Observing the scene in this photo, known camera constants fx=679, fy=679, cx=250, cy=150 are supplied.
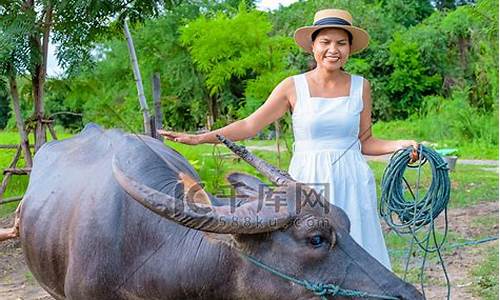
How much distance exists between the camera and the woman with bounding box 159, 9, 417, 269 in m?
3.48

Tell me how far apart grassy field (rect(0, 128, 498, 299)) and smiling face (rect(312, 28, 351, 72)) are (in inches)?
32.7

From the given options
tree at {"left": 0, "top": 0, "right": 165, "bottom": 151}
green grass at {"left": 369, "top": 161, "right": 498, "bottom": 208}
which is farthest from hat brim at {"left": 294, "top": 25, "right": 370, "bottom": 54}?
green grass at {"left": 369, "top": 161, "right": 498, "bottom": 208}

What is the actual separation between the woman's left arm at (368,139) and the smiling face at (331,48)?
8.9 inches

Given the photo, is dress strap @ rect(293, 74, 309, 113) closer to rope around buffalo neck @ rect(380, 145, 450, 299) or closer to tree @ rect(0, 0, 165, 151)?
rope around buffalo neck @ rect(380, 145, 450, 299)

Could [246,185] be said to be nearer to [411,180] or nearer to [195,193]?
[195,193]

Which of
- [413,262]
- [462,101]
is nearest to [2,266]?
[413,262]

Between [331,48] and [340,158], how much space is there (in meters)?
0.57

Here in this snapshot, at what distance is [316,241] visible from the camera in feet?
8.23

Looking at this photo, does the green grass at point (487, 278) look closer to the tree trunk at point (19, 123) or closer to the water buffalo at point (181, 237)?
the water buffalo at point (181, 237)

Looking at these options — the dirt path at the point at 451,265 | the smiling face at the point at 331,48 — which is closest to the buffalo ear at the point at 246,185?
the smiling face at the point at 331,48

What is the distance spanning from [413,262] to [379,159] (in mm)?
8759

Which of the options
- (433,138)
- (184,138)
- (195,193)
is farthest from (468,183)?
(195,193)

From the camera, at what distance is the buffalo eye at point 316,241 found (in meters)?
2.51

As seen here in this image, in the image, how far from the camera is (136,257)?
117 inches
